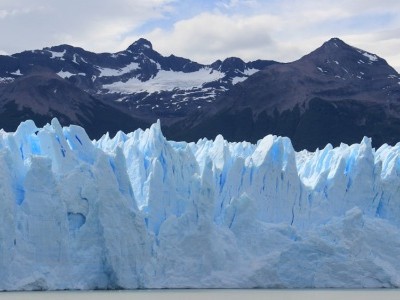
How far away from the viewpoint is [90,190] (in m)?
26.1

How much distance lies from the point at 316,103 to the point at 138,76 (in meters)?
48.1

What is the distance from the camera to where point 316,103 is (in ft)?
247

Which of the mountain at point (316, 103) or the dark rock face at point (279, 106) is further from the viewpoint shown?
the dark rock face at point (279, 106)

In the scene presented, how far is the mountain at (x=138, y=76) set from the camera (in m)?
95.9

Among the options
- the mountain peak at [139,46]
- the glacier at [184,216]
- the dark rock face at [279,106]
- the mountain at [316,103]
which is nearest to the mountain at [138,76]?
the mountain peak at [139,46]

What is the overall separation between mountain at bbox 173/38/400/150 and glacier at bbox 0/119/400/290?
125 feet

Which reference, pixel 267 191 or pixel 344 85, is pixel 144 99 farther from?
pixel 267 191

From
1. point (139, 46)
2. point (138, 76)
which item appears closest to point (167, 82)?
point (138, 76)

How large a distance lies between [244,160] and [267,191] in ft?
4.11

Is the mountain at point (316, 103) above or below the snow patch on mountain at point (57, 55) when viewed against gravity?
below

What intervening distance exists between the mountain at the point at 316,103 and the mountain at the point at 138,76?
7.08m

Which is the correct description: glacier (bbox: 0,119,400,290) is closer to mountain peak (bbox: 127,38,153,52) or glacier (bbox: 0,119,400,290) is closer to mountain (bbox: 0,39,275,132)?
mountain (bbox: 0,39,275,132)

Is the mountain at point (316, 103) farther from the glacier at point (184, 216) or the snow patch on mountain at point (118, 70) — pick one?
the glacier at point (184, 216)

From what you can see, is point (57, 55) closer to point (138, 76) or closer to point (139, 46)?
point (138, 76)
